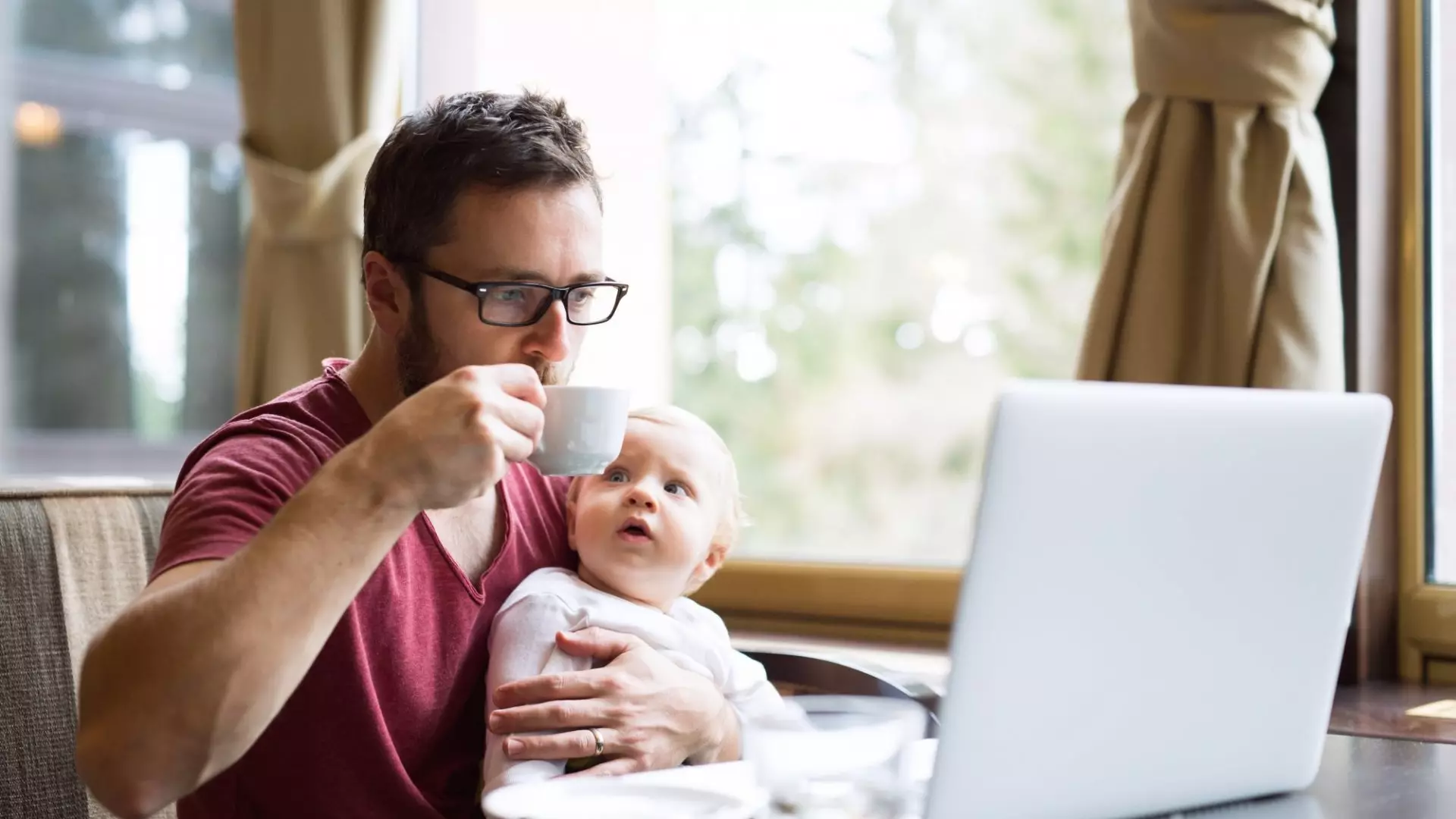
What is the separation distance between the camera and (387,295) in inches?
61.7

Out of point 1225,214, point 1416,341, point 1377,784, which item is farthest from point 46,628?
point 1416,341

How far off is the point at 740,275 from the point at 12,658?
6.07 meters

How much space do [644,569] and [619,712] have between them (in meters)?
0.23

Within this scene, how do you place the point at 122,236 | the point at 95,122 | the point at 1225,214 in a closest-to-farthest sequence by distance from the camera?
the point at 1225,214 < the point at 95,122 < the point at 122,236

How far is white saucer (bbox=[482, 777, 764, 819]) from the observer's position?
968mm

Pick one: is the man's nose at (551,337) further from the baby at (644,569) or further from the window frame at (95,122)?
the window frame at (95,122)

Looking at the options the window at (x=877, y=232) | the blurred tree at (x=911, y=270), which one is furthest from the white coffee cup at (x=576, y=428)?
the blurred tree at (x=911, y=270)

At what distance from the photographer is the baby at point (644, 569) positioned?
1.46 meters

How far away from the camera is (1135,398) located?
0.92m

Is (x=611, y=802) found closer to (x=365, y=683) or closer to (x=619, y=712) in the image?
(x=619, y=712)

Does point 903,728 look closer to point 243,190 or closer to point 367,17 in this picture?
point 367,17

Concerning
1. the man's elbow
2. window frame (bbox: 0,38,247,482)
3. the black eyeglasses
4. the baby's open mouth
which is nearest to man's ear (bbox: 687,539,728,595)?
the baby's open mouth

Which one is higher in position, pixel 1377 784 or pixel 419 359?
pixel 419 359

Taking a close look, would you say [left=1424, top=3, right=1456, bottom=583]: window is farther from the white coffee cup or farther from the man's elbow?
the man's elbow
